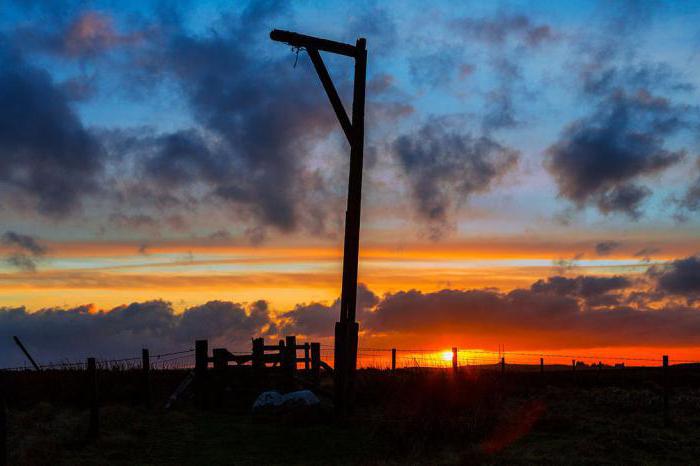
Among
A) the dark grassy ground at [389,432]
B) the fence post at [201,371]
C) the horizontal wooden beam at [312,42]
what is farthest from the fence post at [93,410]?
the horizontal wooden beam at [312,42]

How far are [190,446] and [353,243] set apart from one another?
6.84 metres

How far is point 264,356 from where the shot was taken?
75.4ft

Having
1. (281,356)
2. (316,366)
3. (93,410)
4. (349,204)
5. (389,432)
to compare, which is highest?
(349,204)

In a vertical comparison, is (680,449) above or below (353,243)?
below

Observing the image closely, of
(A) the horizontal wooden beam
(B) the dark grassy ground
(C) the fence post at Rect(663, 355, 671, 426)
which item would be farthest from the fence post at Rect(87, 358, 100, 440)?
(C) the fence post at Rect(663, 355, 671, 426)

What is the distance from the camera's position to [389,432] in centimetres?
1566

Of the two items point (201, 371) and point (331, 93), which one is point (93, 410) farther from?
point (331, 93)

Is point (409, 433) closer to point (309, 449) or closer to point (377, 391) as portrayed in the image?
point (309, 449)

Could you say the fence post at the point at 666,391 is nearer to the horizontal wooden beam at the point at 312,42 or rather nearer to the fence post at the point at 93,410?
the horizontal wooden beam at the point at 312,42

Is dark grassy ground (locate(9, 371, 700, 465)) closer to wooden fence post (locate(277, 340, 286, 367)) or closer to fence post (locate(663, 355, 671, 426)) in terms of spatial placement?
fence post (locate(663, 355, 671, 426))

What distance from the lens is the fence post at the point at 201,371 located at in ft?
73.2

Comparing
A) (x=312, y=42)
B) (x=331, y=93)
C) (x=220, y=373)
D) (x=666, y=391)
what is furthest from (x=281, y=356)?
(x=666, y=391)

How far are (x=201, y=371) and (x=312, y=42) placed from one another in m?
11.2

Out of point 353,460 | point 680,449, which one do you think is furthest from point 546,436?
point 353,460
